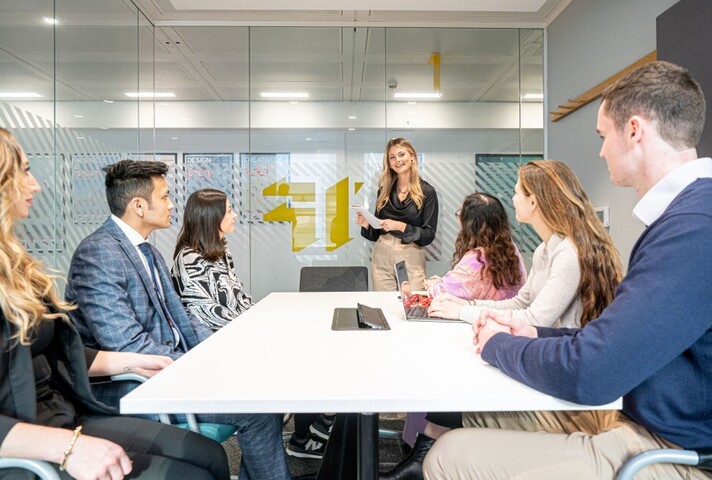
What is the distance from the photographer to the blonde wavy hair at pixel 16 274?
1.09 meters

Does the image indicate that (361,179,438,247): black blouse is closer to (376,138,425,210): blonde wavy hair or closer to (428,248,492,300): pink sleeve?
(376,138,425,210): blonde wavy hair

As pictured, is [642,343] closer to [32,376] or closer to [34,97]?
[32,376]

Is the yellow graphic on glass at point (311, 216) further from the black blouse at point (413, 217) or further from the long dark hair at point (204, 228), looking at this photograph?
the long dark hair at point (204, 228)

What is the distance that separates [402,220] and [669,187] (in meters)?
2.61

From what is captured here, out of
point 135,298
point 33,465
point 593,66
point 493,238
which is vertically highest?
point 593,66

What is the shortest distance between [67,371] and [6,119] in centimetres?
186

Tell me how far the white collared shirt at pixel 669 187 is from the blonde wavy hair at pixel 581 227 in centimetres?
48

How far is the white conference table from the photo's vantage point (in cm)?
98

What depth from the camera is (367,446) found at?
134 centimetres

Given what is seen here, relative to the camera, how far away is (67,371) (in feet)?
4.40

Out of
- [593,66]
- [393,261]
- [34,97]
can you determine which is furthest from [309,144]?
[593,66]

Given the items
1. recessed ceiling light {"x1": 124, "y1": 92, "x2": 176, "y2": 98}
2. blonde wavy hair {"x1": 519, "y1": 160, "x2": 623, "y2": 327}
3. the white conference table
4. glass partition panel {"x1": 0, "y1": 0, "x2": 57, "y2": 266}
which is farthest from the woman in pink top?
recessed ceiling light {"x1": 124, "y1": 92, "x2": 176, "y2": 98}

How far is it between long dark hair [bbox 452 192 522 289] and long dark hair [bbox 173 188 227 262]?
1.27 metres

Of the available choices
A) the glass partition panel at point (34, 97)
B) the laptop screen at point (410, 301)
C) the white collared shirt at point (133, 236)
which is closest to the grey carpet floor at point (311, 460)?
the laptop screen at point (410, 301)
